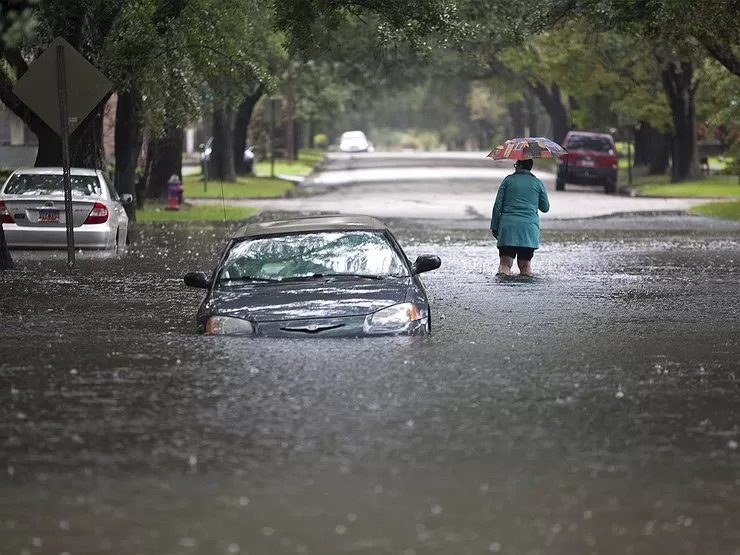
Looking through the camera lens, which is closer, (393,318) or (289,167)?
(393,318)

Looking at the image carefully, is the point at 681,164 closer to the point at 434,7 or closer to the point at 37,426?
the point at 434,7

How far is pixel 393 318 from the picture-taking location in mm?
12250

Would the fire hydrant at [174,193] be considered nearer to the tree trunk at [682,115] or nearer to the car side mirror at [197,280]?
the tree trunk at [682,115]

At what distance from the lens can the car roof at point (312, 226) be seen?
1339cm

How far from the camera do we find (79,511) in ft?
23.1

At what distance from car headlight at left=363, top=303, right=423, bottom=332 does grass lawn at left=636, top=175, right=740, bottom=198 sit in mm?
34898

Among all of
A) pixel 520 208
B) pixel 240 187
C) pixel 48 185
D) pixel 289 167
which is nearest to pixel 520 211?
pixel 520 208

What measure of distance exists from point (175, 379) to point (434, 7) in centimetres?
1637

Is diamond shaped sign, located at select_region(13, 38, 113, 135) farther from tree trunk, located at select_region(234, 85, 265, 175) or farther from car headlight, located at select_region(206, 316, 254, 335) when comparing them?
tree trunk, located at select_region(234, 85, 265, 175)

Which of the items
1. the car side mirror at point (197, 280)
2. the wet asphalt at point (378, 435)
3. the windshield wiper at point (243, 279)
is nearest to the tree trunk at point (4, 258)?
the wet asphalt at point (378, 435)

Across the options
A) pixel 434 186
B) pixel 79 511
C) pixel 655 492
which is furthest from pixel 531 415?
pixel 434 186

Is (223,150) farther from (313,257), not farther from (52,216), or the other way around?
(313,257)

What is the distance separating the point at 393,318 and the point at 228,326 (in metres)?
1.27

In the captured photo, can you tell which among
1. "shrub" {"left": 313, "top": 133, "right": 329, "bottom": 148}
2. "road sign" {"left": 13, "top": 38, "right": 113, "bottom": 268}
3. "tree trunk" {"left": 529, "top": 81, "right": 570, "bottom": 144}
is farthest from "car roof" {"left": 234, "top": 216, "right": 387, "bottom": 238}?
"shrub" {"left": 313, "top": 133, "right": 329, "bottom": 148}
